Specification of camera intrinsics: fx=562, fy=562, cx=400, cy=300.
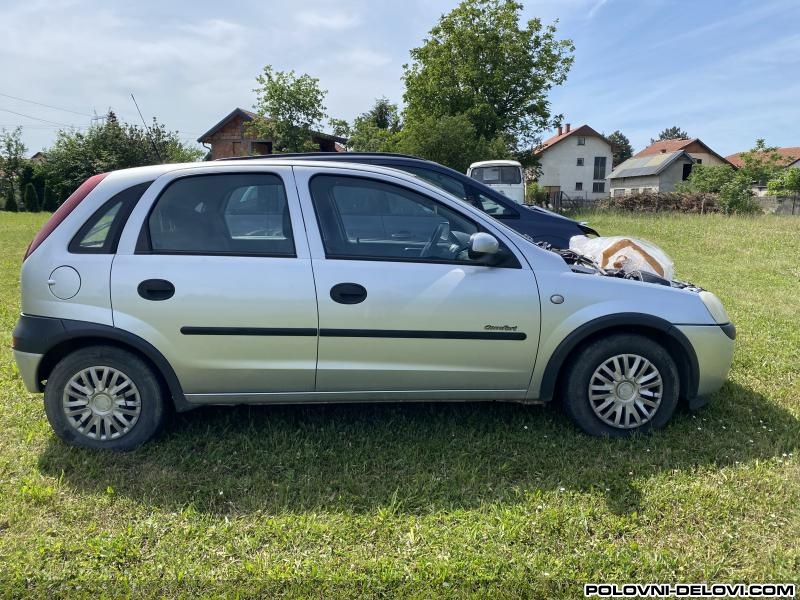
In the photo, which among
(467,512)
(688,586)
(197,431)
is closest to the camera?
(688,586)

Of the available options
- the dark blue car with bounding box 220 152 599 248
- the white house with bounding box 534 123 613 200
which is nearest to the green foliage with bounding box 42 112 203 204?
the dark blue car with bounding box 220 152 599 248

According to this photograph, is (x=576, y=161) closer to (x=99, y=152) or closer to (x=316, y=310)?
(x=99, y=152)

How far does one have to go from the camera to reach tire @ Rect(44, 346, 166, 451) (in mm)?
3275

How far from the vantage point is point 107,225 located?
10.7ft

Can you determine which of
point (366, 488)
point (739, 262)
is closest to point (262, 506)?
point (366, 488)

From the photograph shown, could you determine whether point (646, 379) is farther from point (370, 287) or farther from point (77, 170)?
point (77, 170)

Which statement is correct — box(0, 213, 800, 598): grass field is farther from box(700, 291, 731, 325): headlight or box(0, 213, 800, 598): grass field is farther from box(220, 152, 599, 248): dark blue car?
box(220, 152, 599, 248): dark blue car

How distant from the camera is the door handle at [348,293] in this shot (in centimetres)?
320

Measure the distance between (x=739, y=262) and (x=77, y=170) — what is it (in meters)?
33.1

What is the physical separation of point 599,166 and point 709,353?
186ft

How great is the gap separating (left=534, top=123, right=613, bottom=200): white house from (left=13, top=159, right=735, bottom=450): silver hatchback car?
174 ft

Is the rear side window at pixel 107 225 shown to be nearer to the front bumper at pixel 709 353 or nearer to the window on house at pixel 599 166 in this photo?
the front bumper at pixel 709 353

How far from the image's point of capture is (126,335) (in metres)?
3.19

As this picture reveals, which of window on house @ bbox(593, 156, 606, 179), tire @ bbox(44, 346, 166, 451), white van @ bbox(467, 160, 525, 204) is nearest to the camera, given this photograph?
tire @ bbox(44, 346, 166, 451)
